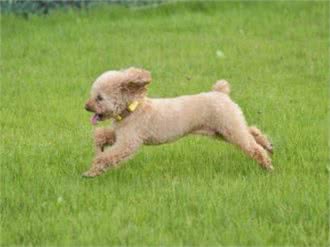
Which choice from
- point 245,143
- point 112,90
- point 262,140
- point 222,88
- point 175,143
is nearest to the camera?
point 112,90

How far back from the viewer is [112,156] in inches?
243

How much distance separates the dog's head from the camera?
6.12 meters

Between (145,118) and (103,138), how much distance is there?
0.41 meters

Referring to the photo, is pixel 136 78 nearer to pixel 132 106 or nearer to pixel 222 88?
pixel 132 106

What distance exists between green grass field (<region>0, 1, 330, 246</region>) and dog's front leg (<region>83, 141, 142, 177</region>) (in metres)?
0.08

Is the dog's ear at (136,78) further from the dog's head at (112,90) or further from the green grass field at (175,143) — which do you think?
the green grass field at (175,143)

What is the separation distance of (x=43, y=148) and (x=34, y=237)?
79.3 inches

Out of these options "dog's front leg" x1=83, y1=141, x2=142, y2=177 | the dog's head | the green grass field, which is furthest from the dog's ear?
the green grass field

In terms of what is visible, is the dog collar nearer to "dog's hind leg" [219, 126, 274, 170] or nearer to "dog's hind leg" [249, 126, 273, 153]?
"dog's hind leg" [219, 126, 274, 170]

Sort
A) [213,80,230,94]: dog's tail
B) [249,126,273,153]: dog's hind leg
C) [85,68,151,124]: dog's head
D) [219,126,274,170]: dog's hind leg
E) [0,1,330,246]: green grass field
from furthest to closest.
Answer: [249,126,273,153]: dog's hind leg → [213,80,230,94]: dog's tail → [219,126,274,170]: dog's hind leg → [85,68,151,124]: dog's head → [0,1,330,246]: green grass field

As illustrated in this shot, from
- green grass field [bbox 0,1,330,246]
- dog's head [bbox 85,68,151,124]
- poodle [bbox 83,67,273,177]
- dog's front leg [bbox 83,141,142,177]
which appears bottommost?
green grass field [bbox 0,1,330,246]

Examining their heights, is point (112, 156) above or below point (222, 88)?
below

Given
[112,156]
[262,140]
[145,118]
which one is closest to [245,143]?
[262,140]

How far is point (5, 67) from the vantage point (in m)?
10.7
